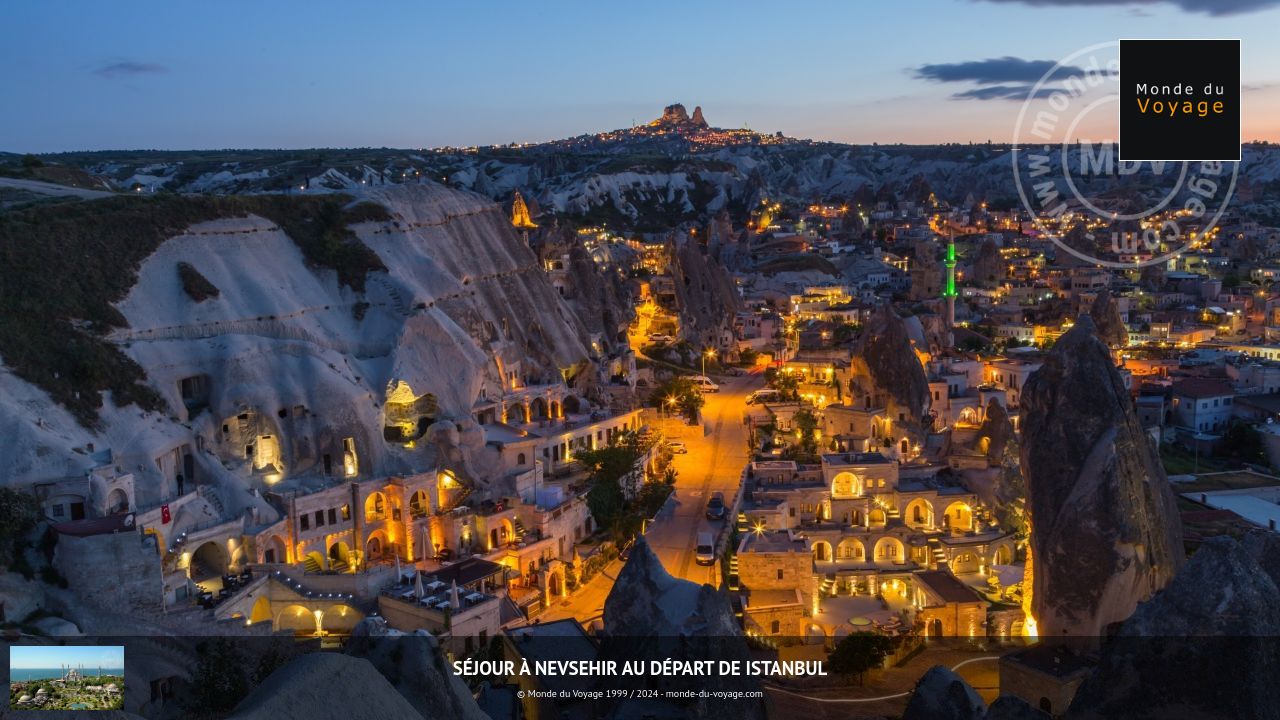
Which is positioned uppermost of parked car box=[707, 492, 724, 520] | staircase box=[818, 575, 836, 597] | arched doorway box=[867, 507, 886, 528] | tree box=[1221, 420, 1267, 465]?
arched doorway box=[867, 507, 886, 528]

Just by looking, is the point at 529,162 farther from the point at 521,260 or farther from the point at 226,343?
the point at 226,343

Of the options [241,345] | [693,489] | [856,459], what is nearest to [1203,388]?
[856,459]

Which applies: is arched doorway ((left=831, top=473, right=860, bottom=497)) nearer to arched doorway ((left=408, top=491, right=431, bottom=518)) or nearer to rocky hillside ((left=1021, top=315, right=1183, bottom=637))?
rocky hillside ((left=1021, top=315, right=1183, bottom=637))

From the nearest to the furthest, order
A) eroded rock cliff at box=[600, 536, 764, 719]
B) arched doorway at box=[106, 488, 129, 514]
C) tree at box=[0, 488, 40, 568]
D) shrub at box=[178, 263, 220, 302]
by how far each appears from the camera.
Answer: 1. eroded rock cliff at box=[600, 536, 764, 719]
2. tree at box=[0, 488, 40, 568]
3. arched doorway at box=[106, 488, 129, 514]
4. shrub at box=[178, 263, 220, 302]

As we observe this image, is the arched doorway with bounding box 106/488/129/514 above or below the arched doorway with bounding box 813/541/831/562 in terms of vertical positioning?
above

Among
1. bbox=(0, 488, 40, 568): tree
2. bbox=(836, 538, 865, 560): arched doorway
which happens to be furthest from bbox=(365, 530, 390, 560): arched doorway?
bbox=(836, 538, 865, 560): arched doorway

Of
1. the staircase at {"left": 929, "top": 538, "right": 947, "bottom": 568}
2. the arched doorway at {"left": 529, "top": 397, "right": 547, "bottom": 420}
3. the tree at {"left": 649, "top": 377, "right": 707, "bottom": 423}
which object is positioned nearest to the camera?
the staircase at {"left": 929, "top": 538, "right": 947, "bottom": 568}

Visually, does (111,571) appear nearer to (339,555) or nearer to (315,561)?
(315,561)

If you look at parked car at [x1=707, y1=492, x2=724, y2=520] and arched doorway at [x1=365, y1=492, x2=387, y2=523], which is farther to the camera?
parked car at [x1=707, y1=492, x2=724, y2=520]

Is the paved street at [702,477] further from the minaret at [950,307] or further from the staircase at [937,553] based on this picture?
the minaret at [950,307]
